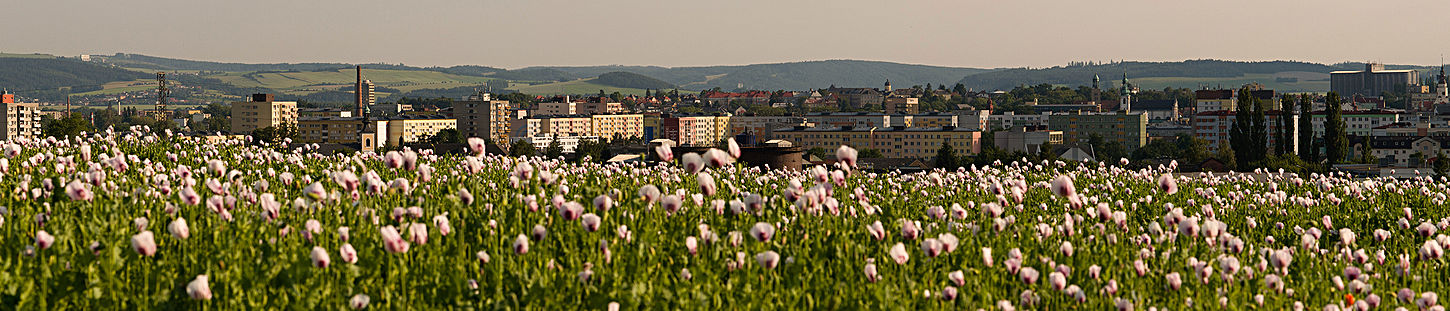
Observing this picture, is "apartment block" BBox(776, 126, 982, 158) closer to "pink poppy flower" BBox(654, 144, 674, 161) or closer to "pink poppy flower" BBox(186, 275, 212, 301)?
"pink poppy flower" BBox(654, 144, 674, 161)

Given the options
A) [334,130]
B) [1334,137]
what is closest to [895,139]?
[334,130]

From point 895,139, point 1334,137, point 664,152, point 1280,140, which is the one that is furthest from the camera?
point 895,139

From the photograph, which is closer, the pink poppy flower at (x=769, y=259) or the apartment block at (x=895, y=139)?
the pink poppy flower at (x=769, y=259)

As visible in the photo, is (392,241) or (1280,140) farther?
(1280,140)

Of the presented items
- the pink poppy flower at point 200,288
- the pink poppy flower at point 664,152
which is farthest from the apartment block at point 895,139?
the pink poppy flower at point 200,288

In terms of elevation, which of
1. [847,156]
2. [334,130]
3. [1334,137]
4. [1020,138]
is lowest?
[1020,138]

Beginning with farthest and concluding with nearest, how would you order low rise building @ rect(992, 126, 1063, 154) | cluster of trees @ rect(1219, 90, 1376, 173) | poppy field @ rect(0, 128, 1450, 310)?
low rise building @ rect(992, 126, 1063, 154) < cluster of trees @ rect(1219, 90, 1376, 173) < poppy field @ rect(0, 128, 1450, 310)

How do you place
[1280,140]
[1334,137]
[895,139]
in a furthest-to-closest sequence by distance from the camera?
[895,139] < [1280,140] < [1334,137]

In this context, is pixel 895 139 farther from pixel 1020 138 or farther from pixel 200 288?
pixel 200 288

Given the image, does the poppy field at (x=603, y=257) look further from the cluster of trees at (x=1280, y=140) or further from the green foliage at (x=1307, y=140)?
the green foliage at (x=1307, y=140)

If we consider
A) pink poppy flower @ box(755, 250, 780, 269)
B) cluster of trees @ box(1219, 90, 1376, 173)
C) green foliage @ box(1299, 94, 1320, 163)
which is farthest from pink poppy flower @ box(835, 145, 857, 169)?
green foliage @ box(1299, 94, 1320, 163)

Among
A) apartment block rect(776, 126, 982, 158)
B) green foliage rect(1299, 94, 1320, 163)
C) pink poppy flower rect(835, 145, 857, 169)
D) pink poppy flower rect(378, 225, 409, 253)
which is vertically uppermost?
pink poppy flower rect(835, 145, 857, 169)

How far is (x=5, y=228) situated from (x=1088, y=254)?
523 cm

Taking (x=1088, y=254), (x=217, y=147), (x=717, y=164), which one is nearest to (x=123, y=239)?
(x=717, y=164)
